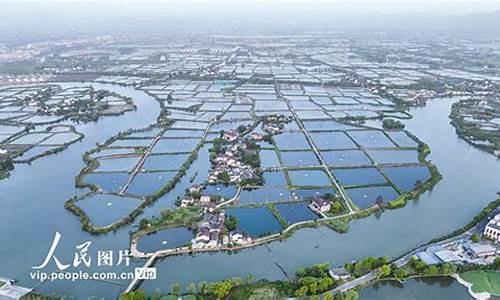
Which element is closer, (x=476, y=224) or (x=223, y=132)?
(x=476, y=224)

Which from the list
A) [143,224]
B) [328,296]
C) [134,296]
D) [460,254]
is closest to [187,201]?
[143,224]

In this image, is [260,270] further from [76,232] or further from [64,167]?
[64,167]

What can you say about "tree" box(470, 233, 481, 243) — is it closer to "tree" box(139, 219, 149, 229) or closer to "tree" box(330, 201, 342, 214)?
"tree" box(330, 201, 342, 214)

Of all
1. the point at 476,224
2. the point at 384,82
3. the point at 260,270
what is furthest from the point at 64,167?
the point at 384,82

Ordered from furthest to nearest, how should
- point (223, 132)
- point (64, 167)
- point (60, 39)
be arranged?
1. point (60, 39)
2. point (223, 132)
3. point (64, 167)

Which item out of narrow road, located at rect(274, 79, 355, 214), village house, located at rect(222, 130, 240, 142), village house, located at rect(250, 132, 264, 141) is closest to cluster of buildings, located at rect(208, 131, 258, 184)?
village house, located at rect(222, 130, 240, 142)

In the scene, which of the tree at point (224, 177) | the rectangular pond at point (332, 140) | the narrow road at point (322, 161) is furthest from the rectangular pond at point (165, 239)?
the rectangular pond at point (332, 140)

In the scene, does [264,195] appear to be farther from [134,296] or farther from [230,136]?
[134,296]
